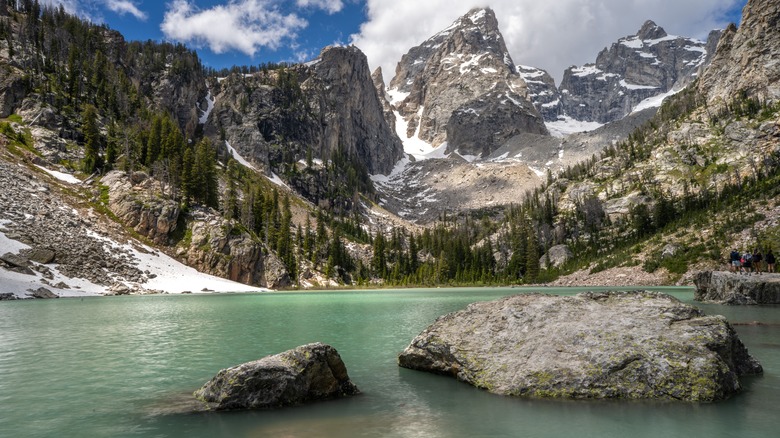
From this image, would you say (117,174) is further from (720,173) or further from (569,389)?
(720,173)

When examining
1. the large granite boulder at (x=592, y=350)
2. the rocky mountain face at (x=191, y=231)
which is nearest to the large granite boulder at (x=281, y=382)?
the large granite boulder at (x=592, y=350)

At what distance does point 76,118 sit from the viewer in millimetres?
115562

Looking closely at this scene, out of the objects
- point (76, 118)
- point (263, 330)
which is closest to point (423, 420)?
point (263, 330)

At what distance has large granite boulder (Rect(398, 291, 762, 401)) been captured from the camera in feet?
37.6

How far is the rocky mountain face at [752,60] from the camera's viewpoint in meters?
135

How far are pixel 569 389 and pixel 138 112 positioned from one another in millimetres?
162324

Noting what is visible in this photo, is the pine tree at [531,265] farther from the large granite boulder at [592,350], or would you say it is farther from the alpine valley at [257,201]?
the large granite boulder at [592,350]

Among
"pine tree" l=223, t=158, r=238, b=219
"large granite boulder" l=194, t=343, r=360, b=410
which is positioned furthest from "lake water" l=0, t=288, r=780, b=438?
"pine tree" l=223, t=158, r=238, b=219

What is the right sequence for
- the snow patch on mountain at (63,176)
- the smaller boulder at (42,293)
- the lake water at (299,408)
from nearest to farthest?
the lake water at (299,408) < the smaller boulder at (42,293) < the snow patch on mountain at (63,176)

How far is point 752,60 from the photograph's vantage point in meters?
143

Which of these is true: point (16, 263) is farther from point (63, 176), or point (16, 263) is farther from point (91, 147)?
point (91, 147)

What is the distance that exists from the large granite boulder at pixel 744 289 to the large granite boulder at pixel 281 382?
139 ft

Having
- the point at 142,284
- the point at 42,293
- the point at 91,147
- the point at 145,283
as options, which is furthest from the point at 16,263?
the point at 91,147

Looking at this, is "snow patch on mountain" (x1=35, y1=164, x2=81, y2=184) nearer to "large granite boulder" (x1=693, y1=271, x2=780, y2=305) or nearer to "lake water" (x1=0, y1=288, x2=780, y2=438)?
"lake water" (x1=0, y1=288, x2=780, y2=438)
